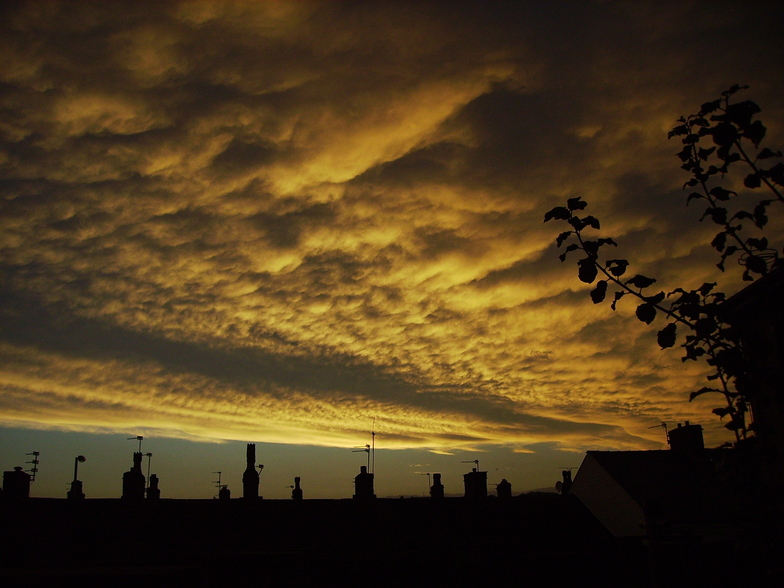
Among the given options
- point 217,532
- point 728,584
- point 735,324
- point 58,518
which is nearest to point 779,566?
point 735,324

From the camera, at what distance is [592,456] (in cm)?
4012

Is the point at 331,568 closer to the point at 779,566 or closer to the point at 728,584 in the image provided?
the point at 728,584

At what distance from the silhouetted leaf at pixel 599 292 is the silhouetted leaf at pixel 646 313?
0.31 metres

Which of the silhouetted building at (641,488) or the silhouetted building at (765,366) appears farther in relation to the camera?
the silhouetted building at (641,488)

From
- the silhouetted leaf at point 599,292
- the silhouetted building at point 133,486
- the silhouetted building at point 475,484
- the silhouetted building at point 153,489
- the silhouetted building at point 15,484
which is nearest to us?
the silhouetted leaf at point 599,292

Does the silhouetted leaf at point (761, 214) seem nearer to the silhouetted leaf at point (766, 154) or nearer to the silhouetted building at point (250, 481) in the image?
the silhouetted leaf at point (766, 154)

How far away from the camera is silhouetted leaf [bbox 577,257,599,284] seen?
471 centimetres

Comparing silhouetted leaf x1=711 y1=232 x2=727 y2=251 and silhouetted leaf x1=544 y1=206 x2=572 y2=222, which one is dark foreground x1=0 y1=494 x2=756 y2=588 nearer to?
silhouetted leaf x1=544 y1=206 x2=572 y2=222

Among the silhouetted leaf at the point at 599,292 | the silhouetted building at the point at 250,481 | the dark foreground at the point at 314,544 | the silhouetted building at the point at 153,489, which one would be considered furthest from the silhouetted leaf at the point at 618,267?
the silhouetted building at the point at 153,489

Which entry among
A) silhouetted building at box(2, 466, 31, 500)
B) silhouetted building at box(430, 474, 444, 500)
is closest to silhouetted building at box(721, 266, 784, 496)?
silhouetted building at box(2, 466, 31, 500)

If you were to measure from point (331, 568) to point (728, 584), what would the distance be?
12814 mm

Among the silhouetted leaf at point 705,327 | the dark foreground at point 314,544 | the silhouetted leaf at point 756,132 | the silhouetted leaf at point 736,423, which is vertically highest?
the silhouetted leaf at point 756,132

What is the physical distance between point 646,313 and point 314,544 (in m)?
25.0

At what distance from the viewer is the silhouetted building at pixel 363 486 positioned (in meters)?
32.2
